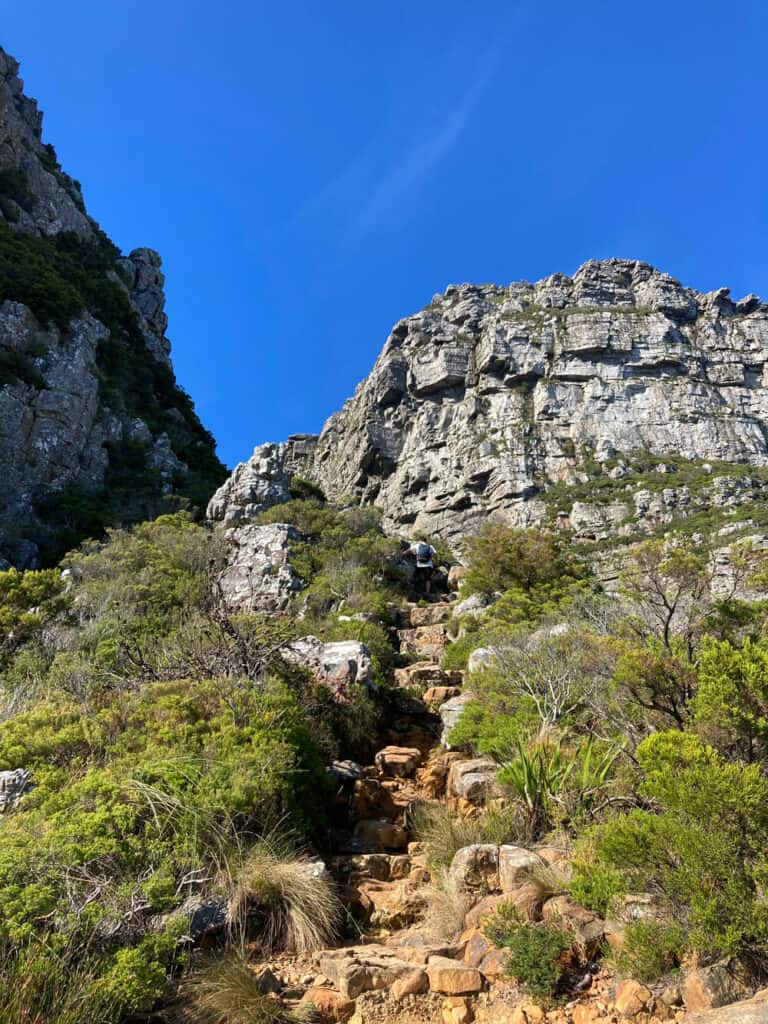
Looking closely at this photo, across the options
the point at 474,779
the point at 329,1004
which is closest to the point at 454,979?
the point at 329,1004

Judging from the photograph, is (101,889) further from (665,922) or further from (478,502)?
(478,502)

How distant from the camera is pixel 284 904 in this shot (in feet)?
15.7

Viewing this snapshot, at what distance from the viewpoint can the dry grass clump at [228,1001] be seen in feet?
11.8

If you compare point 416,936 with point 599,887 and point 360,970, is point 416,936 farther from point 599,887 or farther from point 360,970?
point 599,887

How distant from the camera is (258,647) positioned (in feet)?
30.2

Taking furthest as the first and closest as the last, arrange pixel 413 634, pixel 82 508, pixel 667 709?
pixel 82 508, pixel 413 634, pixel 667 709

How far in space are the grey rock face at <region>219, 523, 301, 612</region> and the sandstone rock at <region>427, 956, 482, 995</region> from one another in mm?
14137

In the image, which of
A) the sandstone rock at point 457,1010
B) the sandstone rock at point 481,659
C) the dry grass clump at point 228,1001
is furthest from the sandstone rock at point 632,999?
the sandstone rock at point 481,659

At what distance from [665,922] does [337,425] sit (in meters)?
73.8

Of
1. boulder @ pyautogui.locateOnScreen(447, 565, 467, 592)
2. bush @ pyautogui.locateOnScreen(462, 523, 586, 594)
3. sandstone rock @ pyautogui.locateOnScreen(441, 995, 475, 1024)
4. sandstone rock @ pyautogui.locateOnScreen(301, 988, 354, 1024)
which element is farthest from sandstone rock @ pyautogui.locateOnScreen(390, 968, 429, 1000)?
boulder @ pyautogui.locateOnScreen(447, 565, 467, 592)

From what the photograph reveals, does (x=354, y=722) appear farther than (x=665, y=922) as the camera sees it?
Yes

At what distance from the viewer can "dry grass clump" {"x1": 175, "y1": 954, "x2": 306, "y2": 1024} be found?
142 inches

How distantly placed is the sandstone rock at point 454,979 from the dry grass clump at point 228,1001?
99 cm

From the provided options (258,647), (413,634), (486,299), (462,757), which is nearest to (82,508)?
(413,634)
